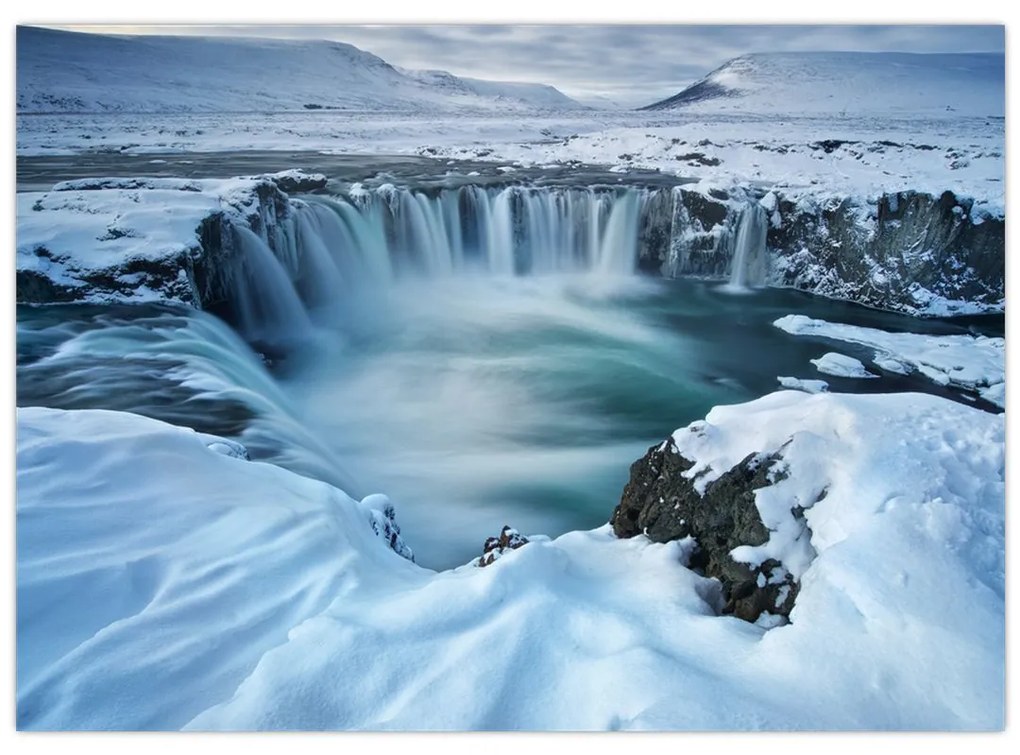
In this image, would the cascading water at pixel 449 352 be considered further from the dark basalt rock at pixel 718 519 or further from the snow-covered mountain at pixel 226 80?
the snow-covered mountain at pixel 226 80

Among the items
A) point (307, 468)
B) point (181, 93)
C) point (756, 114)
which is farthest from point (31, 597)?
point (756, 114)

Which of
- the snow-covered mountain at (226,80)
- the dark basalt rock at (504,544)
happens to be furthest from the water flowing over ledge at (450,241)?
the dark basalt rock at (504,544)

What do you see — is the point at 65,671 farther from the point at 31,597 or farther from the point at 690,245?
the point at 690,245

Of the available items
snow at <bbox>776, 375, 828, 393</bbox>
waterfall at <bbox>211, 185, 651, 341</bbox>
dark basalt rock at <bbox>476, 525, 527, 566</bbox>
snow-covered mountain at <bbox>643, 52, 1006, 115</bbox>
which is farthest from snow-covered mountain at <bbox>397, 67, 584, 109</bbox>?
dark basalt rock at <bbox>476, 525, 527, 566</bbox>

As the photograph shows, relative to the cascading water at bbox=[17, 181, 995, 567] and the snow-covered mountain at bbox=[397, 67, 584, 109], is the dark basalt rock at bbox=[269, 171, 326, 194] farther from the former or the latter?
the snow-covered mountain at bbox=[397, 67, 584, 109]

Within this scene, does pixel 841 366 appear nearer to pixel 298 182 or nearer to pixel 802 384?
pixel 802 384

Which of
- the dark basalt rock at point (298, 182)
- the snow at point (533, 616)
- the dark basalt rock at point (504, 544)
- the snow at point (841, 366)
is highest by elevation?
the dark basalt rock at point (298, 182)

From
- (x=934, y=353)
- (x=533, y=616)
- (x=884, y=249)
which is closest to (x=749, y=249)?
(x=884, y=249)
